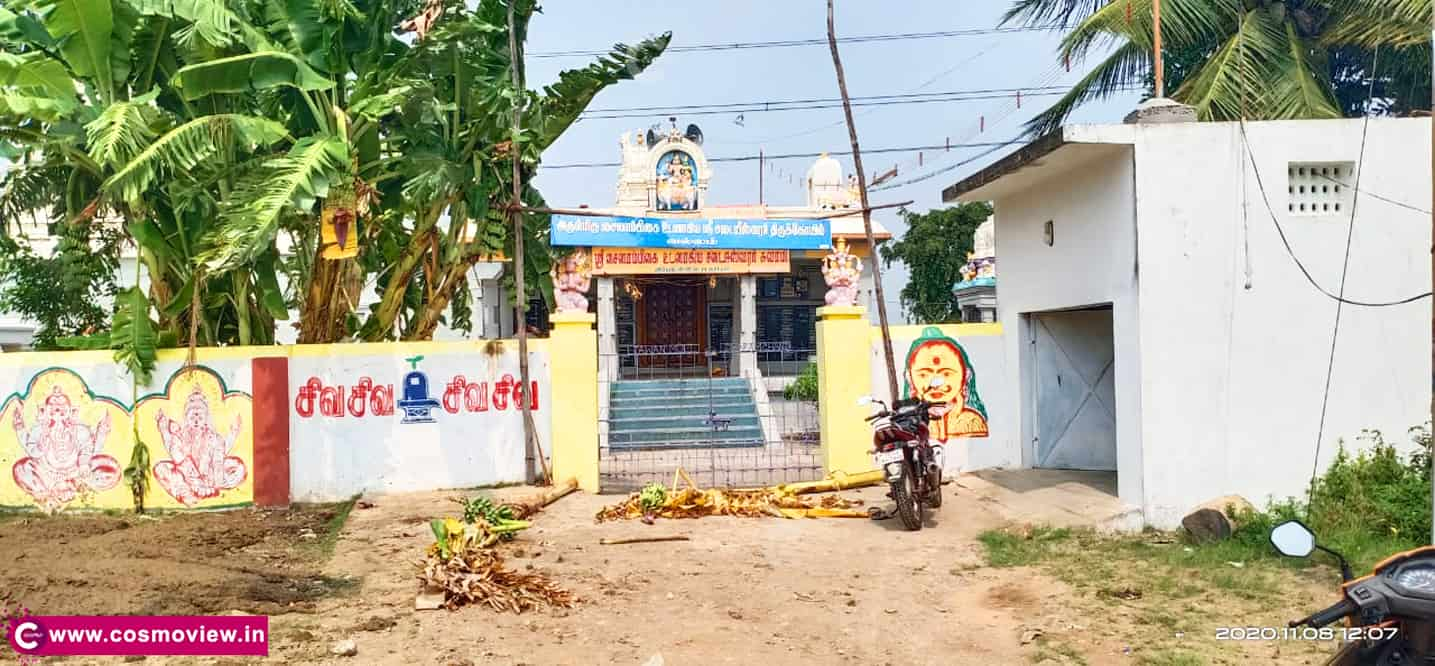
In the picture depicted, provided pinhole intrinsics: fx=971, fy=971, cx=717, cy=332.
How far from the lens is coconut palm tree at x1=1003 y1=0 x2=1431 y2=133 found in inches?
500

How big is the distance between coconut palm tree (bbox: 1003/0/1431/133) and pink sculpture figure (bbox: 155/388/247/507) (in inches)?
457

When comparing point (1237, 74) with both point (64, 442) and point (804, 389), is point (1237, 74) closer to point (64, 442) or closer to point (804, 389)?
point (804, 389)

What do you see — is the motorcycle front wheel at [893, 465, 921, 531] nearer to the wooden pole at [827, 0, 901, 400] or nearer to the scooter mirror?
the wooden pole at [827, 0, 901, 400]

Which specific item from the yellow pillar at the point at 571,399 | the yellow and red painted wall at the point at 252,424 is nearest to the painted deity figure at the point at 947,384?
the yellow pillar at the point at 571,399

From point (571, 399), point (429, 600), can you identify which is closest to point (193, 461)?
point (571, 399)

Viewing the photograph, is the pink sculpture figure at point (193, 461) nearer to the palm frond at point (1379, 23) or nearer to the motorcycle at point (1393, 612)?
the motorcycle at point (1393, 612)

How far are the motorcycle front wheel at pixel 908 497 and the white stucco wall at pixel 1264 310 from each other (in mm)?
1887

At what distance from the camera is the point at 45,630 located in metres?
5.13

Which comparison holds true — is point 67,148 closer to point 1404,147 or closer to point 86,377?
point 86,377

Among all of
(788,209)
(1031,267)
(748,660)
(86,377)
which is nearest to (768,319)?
(788,209)

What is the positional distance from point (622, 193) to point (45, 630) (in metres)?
17.6

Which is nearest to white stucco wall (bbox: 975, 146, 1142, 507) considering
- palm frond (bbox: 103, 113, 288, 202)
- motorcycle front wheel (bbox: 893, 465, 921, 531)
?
motorcycle front wheel (bbox: 893, 465, 921, 531)

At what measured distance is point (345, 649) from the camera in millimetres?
5043

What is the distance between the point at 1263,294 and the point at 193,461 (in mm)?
9838
